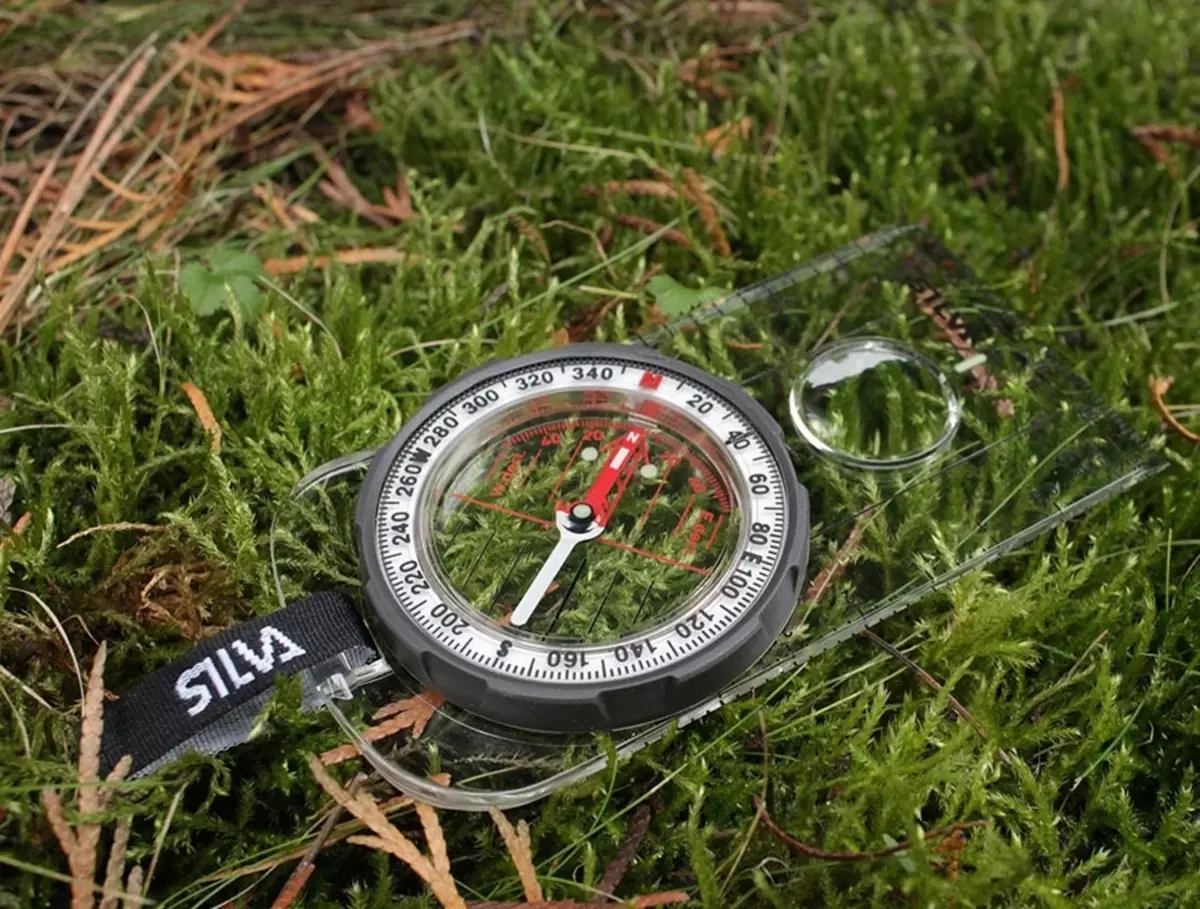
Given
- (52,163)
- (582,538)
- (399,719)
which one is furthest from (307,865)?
(52,163)

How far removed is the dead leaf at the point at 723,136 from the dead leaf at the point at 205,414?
118 centimetres

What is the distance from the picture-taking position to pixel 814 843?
5.75 ft

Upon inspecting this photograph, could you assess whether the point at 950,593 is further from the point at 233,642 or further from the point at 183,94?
the point at 183,94

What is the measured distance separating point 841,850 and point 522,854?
0.43 metres

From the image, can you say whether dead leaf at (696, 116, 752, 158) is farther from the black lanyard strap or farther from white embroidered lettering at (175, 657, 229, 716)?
white embroidered lettering at (175, 657, 229, 716)

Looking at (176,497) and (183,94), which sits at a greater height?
(183,94)

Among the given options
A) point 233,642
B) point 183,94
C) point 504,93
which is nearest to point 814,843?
point 233,642

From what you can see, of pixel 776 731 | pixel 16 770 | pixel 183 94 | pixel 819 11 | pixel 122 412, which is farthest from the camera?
pixel 819 11

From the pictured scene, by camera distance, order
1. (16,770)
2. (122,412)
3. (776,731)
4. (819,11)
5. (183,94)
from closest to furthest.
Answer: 1. (16,770)
2. (776,731)
3. (122,412)
4. (183,94)
5. (819,11)

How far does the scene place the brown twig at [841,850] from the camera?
1.66 metres

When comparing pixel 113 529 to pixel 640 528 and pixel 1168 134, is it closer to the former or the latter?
pixel 640 528

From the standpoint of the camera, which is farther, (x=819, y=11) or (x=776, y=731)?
(x=819, y=11)

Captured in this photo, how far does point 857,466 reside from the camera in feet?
6.51

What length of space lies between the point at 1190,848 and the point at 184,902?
4.49 feet
